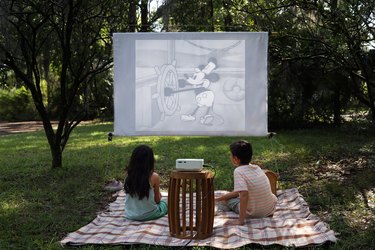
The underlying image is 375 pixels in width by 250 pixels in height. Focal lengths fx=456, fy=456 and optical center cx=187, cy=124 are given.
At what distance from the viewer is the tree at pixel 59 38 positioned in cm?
644

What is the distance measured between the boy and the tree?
138 inches

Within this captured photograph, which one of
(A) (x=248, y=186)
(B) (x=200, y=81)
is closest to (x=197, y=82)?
(B) (x=200, y=81)

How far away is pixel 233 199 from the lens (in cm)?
470

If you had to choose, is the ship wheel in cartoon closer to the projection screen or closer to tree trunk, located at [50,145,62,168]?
the projection screen

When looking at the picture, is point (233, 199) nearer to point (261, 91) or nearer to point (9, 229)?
point (261, 91)

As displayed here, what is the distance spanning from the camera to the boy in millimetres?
4113

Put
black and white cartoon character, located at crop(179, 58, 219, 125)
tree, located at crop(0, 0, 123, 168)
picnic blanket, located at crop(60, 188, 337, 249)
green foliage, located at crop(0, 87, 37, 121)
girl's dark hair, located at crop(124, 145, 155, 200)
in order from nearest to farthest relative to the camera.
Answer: picnic blanket, located at crop(60, 188, 337, 249)
girl's dark hair, located at crop(124, 145, 155, 200)
black and white cartoon character, located at crop(179, 58, 219, 125)
tree, located at crop(0, 0, 123, 168)
green foliage, located at crop(0, 87, 37, 121)

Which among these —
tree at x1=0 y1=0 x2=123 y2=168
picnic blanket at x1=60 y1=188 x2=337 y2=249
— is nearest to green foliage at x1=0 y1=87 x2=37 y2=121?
tree at x1=0 y1=0 x2=123 y2=168

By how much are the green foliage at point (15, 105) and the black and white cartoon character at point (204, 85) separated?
18345mm

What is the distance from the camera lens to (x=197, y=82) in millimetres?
5074

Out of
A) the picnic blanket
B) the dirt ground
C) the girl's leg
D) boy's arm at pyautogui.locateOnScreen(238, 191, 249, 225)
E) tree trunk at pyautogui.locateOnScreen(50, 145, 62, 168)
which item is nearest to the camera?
the picnic blanket

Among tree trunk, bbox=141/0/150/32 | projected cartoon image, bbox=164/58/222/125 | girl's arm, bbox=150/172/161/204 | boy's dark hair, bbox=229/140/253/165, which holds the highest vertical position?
tree trunk, bbox=141/0/150/32

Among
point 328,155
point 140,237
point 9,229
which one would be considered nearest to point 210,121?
point 140,237

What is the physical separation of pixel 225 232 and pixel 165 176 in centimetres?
293
